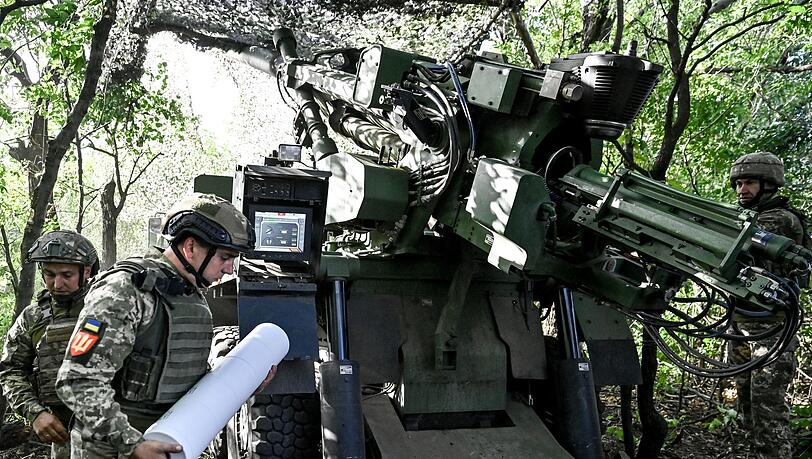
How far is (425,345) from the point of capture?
17.1ft

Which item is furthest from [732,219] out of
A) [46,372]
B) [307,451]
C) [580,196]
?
[46,372]

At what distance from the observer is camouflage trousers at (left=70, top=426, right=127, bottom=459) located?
2.75 m

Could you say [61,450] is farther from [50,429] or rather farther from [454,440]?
[454,440]

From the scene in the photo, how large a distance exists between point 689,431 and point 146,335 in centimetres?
595

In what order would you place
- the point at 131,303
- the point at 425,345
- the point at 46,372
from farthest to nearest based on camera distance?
1. the point at 425,345
2. the point at 46,372
3. the point at 131,303

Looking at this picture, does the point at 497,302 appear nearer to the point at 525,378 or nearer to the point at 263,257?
the point at 525,378

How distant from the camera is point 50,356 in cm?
391

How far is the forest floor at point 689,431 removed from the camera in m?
6.09

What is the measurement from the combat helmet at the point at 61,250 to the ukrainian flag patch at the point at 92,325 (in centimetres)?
158

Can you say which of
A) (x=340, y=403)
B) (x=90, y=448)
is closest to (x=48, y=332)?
(x=90, y=448)

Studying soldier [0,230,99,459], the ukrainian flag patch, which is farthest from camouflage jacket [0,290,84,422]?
the ukrainian flag patch

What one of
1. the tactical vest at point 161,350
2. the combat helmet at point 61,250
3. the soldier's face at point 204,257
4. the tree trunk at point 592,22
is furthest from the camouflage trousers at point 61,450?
the tree trunk at point 592,22

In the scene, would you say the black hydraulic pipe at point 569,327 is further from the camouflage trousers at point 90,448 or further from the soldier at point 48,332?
the camouflage trousers at point 90,448

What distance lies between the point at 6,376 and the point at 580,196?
3.34 metres
